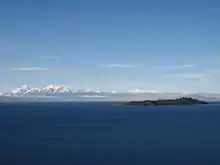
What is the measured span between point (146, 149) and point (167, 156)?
742 centimetres

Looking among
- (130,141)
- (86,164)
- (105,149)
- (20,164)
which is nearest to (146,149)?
(105,149)

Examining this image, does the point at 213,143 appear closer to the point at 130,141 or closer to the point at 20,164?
the point at 130,141

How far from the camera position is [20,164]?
4553cm

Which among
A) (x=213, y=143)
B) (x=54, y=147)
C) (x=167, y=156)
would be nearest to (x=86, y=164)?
(x=167, y=156)

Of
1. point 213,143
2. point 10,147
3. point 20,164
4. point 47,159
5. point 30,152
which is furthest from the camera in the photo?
point 213,143

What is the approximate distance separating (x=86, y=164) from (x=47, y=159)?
6.44 metres

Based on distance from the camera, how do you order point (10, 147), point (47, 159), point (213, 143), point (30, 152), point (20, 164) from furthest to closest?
point (213, 143), point (10, 147), point (30, 152), point (47, 159), point (20, 164)

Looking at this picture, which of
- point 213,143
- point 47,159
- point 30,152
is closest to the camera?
point 47,159

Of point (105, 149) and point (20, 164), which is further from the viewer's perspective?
point (105, 149)

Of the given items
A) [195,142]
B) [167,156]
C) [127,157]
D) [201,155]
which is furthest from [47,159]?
[195,142]

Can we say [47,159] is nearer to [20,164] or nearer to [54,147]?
[20,164]

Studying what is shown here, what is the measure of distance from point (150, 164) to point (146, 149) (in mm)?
12430

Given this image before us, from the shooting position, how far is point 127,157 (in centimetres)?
5084

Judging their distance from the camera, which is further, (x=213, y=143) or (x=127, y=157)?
(x=213, y=143)
